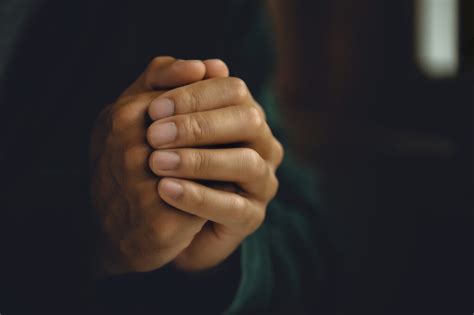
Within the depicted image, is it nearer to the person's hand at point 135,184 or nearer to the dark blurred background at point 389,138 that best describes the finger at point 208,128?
the person's hand at point 135,184

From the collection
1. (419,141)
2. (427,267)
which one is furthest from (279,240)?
(419,141)

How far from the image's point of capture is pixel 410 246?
1.01 m

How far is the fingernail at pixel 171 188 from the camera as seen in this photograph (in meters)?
0.23

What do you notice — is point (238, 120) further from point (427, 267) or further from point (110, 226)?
point (427, 267)

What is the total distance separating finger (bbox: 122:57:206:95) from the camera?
25 cm

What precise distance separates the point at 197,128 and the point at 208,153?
0.02 m

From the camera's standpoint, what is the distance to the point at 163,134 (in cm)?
23

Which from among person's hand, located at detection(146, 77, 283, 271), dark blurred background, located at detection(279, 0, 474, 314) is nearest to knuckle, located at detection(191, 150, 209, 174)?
person's hand, located at detection(146, 77, 283, 271)

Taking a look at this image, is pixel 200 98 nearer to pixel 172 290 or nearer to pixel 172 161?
pixel 172 161

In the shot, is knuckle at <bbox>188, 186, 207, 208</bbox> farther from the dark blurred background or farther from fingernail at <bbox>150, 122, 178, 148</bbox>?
the dark blurred background

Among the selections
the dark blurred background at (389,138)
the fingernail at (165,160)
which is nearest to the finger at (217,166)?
the fingernail at (165,160)

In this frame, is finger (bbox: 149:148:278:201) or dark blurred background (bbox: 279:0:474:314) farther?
dark blurred background (bbox: 279:0:474:314)

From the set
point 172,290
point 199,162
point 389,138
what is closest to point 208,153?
point 199,162

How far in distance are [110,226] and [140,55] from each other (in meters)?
0.12
